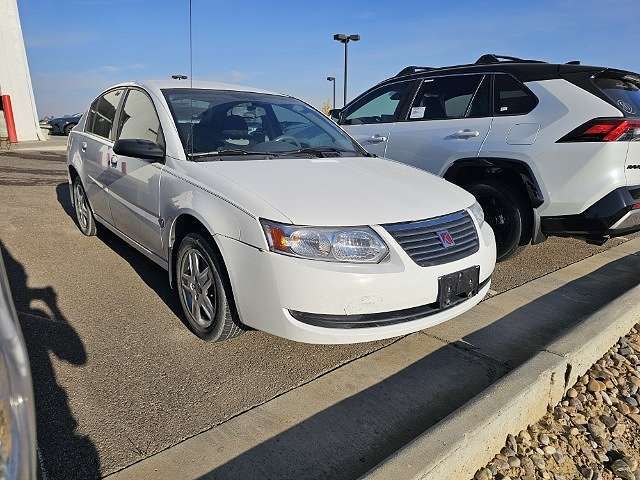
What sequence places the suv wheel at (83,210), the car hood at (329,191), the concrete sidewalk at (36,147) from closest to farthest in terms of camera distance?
the car hood at (329,191) → the suv wheel at (83,210) → the concrete sidewalk at (36,147)

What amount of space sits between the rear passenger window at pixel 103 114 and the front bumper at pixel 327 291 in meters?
2.38

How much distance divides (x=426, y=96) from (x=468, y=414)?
370 cm

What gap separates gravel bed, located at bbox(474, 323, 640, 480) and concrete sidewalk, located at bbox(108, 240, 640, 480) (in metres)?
0.10

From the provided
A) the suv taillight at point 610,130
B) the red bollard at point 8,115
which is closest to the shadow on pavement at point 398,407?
the suv taillight at point 610,130

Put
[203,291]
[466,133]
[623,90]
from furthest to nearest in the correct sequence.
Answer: [466,133]
[623,90]
[203,291]

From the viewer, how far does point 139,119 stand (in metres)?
3.72

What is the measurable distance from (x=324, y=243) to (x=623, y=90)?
10.2 ft

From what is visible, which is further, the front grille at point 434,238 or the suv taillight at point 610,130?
the suv taillight at point 610,130

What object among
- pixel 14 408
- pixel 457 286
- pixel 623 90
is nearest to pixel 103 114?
pixel 457 286

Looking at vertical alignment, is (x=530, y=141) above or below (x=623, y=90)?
below

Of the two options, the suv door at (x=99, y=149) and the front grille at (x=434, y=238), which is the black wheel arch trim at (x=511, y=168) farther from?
the suv door at (x=99, y=149)

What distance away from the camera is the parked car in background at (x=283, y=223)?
7.89 feet

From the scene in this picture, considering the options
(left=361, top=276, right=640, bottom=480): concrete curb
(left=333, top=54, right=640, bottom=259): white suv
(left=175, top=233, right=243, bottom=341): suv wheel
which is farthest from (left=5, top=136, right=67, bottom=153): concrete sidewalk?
(left=361, top=276, right=640, bottom=480): concrete curb

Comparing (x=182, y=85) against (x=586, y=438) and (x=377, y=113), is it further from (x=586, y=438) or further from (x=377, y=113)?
(x=586, y=438)
